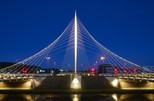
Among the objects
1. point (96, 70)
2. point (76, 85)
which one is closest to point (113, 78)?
point (76, 85)

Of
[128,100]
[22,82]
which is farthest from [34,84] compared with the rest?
[128,100]

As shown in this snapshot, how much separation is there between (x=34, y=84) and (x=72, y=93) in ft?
90.5

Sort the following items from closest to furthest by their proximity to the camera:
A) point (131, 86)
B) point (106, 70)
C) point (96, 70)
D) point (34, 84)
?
1. point (131, 86)
2. point (34, 84)
3. point (106, 70)
4. point (96, 70)

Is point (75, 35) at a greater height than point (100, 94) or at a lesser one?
greater

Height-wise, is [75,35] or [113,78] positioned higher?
[75,35]

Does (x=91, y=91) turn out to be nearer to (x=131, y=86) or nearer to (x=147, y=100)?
(x=147, y=100)

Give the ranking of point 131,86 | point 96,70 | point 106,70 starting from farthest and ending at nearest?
1. point 96,70
2. point 106,70
3. point 131,86

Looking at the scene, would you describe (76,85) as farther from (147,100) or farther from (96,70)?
(96,70)

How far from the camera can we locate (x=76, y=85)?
179ft

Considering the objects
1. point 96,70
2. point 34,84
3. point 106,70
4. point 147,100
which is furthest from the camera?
point 96,70

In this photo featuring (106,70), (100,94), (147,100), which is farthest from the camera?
(106,70)

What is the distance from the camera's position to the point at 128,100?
1398 inches

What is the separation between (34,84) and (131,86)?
18.4m

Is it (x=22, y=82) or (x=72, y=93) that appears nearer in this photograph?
(x=72, y=93)
